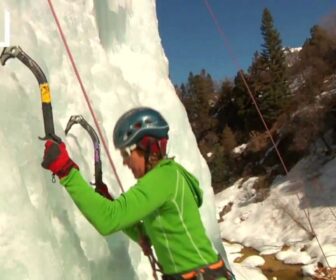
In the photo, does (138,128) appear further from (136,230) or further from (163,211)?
(136,230)

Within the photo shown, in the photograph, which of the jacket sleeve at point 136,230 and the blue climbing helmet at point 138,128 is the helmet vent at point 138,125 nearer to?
the blue climbing helmet at point 138,128

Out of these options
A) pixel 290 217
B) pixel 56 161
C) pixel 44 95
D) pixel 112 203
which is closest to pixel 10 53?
pixel 44 95

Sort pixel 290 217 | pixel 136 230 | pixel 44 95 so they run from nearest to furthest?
pixel 44 95, pixel 136 230, pixel 290 217

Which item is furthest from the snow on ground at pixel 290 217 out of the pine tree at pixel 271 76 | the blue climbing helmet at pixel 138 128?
the blue climbing helmet at pixel 138 128

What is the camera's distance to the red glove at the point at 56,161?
2.21m

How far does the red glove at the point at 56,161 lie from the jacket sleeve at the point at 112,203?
0.03 m

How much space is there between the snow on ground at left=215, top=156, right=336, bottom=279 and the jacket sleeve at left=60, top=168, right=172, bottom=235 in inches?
630

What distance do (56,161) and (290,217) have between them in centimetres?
2272

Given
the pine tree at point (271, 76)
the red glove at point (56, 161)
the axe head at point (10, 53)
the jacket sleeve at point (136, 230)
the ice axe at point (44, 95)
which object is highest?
the pine tree at point (271, 76)

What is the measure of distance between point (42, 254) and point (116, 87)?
11.0 ft

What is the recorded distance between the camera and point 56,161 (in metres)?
2.22

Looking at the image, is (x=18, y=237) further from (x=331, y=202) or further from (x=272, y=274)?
(x=331, y=202)

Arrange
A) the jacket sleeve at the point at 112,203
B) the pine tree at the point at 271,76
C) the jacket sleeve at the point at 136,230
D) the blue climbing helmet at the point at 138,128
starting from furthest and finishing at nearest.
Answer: the pine tree at the point at 271,76, the jacket sleeve at the point at 136,230, the blue climbing helmet at the point at 138,128, the jacket sleeve at the point at 112,203

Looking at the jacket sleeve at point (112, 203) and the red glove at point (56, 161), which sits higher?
the red glove at point (56, 161)
